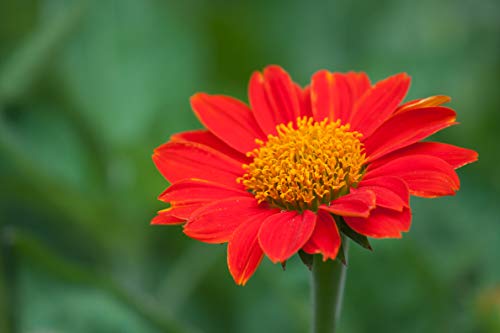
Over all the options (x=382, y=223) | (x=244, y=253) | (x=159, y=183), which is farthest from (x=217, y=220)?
(x=159, y=183)

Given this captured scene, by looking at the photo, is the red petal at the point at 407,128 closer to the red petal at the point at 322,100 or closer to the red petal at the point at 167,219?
the red petal at the point at 322,100

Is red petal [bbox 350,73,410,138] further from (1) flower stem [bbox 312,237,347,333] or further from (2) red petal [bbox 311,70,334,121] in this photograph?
(1) flower stem [bbox 312,237,347,333]

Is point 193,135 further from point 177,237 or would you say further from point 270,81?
point 177,237

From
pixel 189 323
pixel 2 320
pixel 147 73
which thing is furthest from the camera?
pixel 147 73

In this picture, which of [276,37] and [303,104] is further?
[276,37]

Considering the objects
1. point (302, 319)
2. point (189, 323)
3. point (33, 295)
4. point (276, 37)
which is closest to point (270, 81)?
point (302, 319)

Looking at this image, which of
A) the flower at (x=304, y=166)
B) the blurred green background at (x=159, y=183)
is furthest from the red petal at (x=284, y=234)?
the blurred green background at (x=159, y=183)
